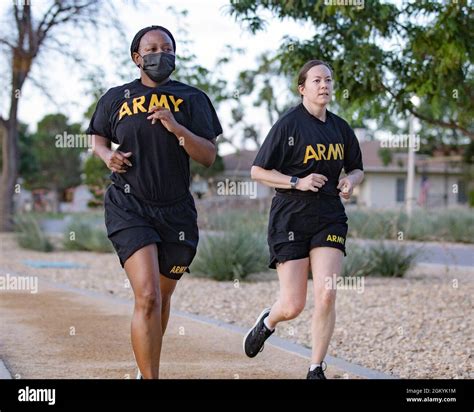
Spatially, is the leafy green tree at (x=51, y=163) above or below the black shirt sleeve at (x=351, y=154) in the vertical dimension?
above

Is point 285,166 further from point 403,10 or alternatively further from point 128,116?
point 403,10

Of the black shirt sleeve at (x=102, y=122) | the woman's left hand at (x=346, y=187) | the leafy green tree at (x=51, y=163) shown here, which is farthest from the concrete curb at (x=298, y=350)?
the leafy green tree at (x=51, y=163)

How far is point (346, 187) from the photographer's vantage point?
18.6 feet

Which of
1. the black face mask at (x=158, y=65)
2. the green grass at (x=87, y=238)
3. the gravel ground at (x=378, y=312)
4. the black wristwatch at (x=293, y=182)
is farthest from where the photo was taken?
the green grass at (x=87, y=238)

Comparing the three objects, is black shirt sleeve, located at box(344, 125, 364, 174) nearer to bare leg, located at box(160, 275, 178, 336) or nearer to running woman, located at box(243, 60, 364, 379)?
running woman, located at box(243, 60, 364, 379)

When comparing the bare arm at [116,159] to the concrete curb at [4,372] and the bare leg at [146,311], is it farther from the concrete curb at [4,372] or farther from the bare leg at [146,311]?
the concrete curb at [4,372]

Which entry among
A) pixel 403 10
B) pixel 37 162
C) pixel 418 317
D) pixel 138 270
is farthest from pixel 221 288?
pixel 37 162

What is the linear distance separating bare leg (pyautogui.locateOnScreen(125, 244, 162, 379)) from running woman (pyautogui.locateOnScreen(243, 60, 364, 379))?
1151mm

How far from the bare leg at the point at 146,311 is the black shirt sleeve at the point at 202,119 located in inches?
30.0

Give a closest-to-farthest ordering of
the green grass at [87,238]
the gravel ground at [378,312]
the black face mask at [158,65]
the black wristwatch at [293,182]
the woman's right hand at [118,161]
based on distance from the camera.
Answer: the woman's right hand at [118,161] → the black face mask at [158,65] → the black wristwatch at [293,182] → the gravel ground at [378,312] → the green grass at [87,238]

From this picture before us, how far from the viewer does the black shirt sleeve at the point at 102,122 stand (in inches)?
212

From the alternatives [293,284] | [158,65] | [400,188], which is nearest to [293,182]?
[293,284]

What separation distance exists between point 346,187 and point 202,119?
41.2 inches

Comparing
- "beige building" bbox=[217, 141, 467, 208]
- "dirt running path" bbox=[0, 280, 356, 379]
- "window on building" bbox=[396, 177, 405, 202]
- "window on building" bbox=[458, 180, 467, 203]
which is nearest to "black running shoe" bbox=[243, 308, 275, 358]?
"dirt running path" bbox=[0, 280, 356, 379]
